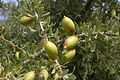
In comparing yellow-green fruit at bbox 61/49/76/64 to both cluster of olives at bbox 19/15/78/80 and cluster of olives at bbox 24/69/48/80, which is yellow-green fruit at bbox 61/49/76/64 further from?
cluster of olives at bbox 24/69/48/80

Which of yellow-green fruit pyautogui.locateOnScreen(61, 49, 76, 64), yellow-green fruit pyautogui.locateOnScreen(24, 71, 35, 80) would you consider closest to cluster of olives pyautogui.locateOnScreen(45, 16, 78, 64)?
yellow-green fruit pyautogui.locateOnScreen(61, 49, 76, 64)

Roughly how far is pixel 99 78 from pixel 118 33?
1.15m

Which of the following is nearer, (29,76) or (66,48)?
(29,76)

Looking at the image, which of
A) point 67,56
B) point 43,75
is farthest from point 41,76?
point 67,56

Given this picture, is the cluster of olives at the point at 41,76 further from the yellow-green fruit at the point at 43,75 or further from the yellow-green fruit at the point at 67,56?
the yellow-green fruit at the point at 67,56

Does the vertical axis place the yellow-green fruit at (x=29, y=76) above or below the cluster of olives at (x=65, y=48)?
below

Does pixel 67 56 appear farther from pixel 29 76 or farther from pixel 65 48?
pixel 29 76

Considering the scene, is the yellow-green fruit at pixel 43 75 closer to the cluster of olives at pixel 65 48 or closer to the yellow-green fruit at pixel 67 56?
the cluster of olives at pixel 65 48

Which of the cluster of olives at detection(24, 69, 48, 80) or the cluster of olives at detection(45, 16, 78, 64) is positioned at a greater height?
the cluster of olives at detection(45, 16, 78, 64)

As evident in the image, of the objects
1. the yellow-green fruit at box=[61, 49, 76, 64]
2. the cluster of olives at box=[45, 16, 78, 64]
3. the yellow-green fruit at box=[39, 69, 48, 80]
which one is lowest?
the yellow-green fruit at box=[39, 69, 48, 80]

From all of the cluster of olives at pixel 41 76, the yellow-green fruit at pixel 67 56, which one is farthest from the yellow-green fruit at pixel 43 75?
the yellow-green fruit at pixel 67 56

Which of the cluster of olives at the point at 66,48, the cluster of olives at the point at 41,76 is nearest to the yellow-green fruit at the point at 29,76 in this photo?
the cluster of olives at the point at 41,76

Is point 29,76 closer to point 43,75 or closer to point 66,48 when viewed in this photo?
point 43,75

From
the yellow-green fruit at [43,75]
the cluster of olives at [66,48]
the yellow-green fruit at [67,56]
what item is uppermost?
the cluster of olives at [66,48]
